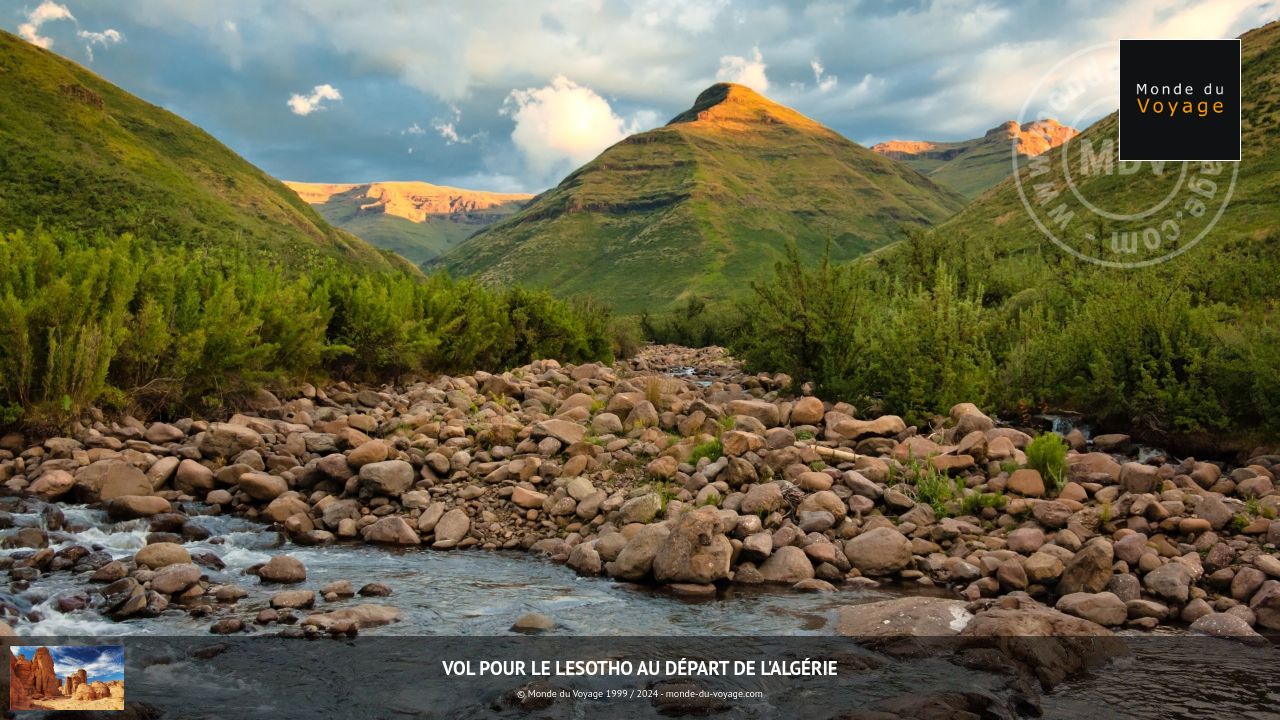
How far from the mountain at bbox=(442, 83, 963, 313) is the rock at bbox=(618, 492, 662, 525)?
358ft

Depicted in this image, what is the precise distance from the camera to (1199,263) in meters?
22.8

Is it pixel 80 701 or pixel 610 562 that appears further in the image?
pixel 610 562

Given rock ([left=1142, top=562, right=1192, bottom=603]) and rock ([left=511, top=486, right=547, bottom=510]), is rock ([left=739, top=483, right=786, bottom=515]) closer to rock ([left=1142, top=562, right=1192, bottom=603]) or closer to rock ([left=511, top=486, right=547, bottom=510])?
rock ([left=511, top=486, right=547, bottom=510])

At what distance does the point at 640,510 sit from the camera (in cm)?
1010

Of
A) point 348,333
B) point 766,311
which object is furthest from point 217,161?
point 766,311

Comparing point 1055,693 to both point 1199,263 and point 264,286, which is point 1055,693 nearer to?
point 264,286

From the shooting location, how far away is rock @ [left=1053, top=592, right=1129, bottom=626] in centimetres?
709

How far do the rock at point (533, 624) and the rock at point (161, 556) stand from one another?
12.7ft

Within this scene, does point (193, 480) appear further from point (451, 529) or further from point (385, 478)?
point (451, 529)

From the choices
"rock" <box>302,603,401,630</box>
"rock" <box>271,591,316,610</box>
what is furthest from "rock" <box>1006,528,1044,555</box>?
"rock" <box>271,591,316,610</box>

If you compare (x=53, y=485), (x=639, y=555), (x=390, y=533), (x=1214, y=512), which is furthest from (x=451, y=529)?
(x=1214, y=512)

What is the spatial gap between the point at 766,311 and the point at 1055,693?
46.4 feet

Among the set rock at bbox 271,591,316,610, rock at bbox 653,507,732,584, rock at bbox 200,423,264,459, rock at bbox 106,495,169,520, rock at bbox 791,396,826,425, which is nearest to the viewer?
rock at bbox 271,591,316,610

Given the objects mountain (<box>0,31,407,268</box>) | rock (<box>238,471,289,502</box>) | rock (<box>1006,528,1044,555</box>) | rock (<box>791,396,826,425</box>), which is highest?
mountain (<box>0,31,407,268</box>)
